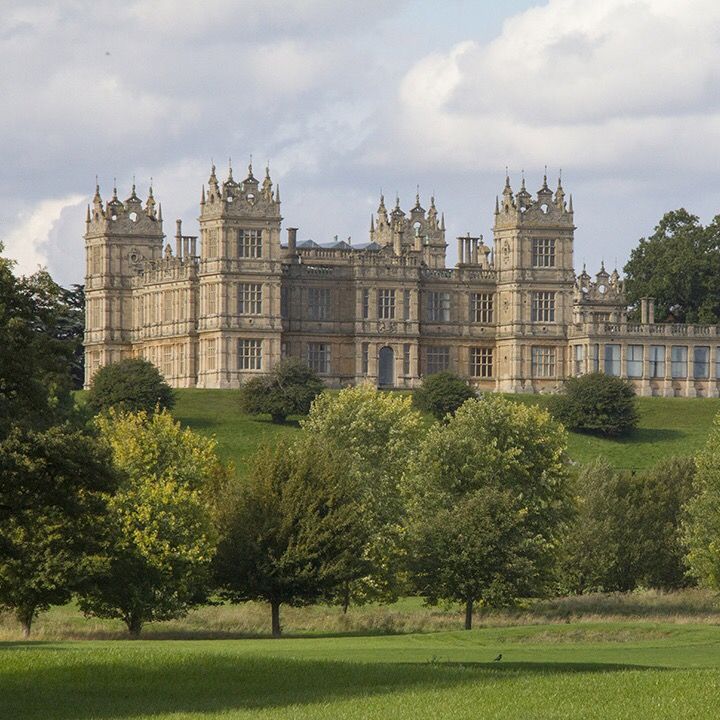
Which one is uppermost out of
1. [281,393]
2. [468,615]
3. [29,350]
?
[281,393]

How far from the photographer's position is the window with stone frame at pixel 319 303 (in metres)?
115

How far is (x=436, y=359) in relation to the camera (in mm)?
116625

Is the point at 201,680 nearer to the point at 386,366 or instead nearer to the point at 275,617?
the point at 275,617

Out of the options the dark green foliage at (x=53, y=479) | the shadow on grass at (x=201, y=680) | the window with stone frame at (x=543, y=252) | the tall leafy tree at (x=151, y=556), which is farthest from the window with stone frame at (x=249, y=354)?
the shadow on grass at (x=201, y=680)

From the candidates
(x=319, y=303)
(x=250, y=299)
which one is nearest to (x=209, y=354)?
(x=250, y=299)

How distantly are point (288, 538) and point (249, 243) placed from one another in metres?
51.1

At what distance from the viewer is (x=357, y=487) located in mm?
66688

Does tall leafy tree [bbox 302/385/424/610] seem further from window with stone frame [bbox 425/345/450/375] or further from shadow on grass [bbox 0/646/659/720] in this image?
window with stone frame [bbox 425/345/450/375]

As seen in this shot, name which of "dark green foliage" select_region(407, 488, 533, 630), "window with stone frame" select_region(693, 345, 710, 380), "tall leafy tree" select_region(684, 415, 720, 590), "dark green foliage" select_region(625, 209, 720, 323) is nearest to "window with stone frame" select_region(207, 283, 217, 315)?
"window with stone frame" select_region(693, 345, 710, 380)

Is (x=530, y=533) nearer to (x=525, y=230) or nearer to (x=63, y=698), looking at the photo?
(x=63, y=698)

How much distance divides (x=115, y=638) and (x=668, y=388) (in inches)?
2564

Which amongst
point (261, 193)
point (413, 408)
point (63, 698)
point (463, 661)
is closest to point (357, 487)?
point (463, 661)

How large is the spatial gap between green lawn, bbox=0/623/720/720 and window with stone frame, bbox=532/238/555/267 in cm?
7264

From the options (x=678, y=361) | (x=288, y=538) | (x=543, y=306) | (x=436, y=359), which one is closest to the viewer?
(x=288, y=538)
